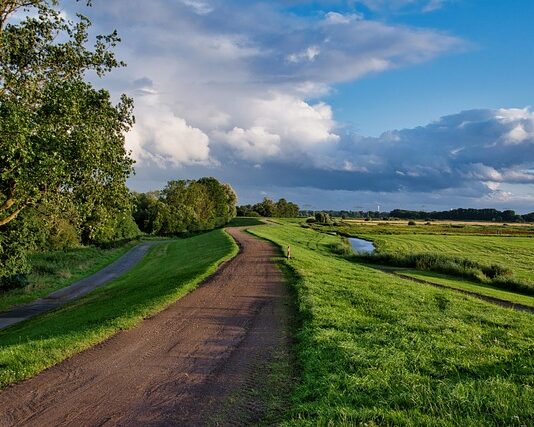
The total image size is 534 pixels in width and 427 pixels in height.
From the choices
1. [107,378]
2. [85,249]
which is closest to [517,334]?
[107,378]

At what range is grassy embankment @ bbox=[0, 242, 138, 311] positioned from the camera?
35.0m

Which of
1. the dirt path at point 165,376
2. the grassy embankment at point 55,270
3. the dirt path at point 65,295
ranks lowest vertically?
the dirt path at point 65,295

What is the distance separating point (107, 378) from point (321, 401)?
4.62 m

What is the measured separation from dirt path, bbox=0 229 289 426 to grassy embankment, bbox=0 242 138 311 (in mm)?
23371

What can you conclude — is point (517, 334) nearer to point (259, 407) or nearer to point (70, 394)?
point (259, 407)

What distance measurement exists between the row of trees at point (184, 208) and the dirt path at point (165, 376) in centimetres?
8862

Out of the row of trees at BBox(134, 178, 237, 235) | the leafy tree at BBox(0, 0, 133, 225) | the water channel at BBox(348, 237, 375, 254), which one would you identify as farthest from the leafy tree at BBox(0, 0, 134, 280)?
the row of trees at BBox(134, 178, 237, 235)

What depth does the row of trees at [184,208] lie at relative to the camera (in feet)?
364

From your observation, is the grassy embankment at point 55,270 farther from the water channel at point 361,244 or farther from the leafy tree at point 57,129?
the water channel at point 361,244

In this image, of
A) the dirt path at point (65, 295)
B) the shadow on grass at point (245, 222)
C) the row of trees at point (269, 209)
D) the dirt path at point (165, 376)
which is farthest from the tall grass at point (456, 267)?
the row of trees at point (269, 209)

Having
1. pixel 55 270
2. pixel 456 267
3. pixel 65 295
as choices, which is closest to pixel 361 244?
pixel 456 267

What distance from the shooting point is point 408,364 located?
29.7 feet

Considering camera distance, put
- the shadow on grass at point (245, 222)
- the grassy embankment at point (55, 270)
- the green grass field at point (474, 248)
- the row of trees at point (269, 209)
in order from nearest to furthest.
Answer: the grassy embankment at point (55, 270)
the green grass field at point (474, 248)
the shadow on grass at point (245, 222)
the row of trees at point (269, 209)

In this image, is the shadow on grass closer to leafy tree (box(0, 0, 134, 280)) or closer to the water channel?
the water channel
